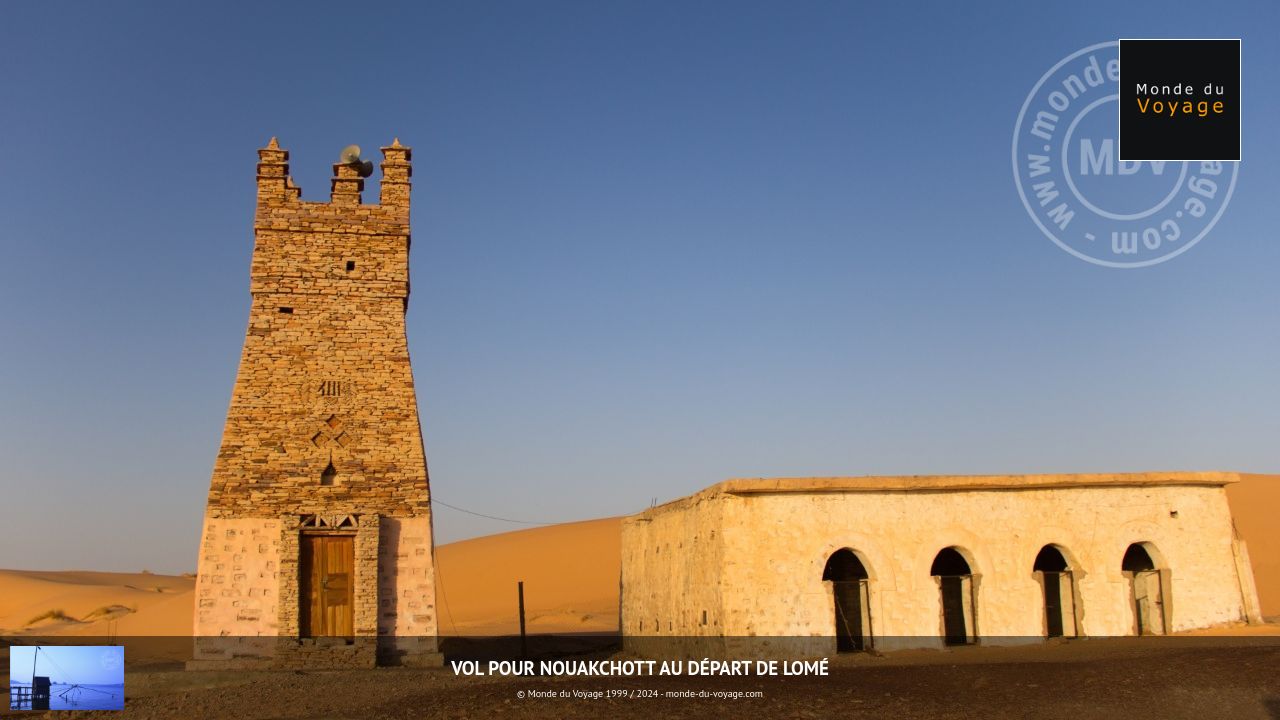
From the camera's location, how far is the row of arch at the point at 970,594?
1855 centimetres

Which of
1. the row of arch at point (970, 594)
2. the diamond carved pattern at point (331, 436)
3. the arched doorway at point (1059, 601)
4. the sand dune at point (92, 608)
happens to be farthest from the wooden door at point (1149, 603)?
the sand dune at point (92, 608)

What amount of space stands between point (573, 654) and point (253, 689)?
10.1 metres

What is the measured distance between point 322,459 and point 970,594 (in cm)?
1152

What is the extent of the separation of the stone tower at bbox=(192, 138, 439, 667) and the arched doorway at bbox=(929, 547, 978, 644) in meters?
9.17

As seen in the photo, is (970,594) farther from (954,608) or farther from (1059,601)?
(1059,601)

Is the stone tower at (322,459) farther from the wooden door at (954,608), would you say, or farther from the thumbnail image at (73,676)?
the wooden door at (954,608)

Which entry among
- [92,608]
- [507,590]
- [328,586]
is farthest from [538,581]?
[328,586]

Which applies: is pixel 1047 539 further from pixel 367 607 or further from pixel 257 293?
pixel 257 293

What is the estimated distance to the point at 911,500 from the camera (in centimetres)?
1853

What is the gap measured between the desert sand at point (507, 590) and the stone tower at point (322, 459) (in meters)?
17.4

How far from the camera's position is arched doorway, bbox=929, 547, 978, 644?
1856 cm

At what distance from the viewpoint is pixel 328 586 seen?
1778 centimetres
